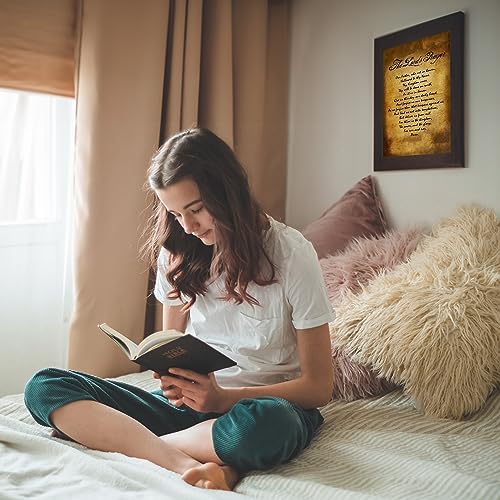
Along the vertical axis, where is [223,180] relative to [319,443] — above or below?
above

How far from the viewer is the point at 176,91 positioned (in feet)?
8.16

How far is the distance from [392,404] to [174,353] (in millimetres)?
666

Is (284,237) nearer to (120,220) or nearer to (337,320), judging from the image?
(337,320)

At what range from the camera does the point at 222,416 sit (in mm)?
1427

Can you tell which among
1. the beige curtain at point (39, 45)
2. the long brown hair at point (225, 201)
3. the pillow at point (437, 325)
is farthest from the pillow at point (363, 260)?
the beige curtain at point (39, 45)

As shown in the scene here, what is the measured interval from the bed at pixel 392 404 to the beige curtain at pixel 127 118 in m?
0.32

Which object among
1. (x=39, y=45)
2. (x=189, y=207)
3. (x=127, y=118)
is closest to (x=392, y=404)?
(x=189, y=207)

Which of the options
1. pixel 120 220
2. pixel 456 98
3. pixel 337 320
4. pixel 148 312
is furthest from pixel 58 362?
pixel 456 98

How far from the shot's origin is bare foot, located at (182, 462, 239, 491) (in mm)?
1271

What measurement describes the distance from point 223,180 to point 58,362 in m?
1.26

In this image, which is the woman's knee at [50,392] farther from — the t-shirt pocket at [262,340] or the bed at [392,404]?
the t-shirt pocket at [262,340]

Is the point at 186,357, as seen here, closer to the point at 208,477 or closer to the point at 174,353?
the point at 174,353

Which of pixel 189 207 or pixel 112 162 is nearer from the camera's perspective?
pixel 189 207

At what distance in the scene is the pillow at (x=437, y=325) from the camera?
1628 mm
